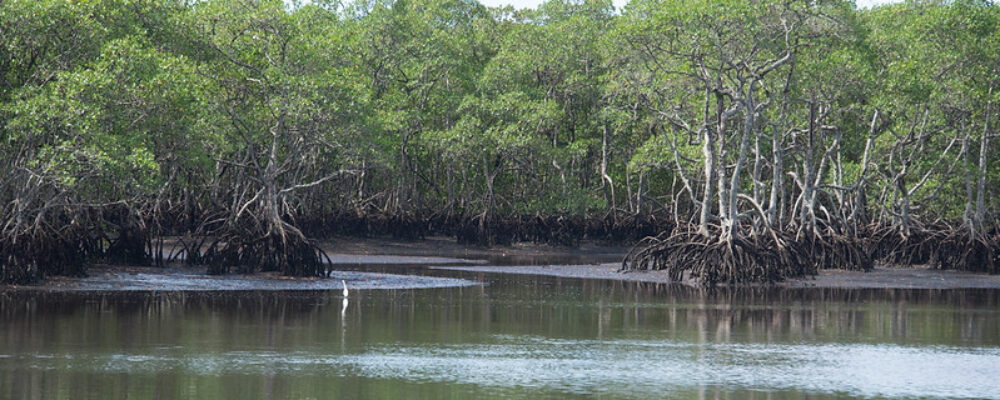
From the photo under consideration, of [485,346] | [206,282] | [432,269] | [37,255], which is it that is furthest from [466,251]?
[485,346]

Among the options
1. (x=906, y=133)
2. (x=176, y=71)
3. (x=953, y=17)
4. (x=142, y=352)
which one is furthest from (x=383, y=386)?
(x=906, y=133)

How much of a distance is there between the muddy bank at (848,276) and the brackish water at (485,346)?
470cm

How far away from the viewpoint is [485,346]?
1608 centimetres

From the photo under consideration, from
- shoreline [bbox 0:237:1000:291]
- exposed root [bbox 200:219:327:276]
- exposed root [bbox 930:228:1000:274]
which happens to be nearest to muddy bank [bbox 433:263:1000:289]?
shoreline [bbox 0:237:1000:291]

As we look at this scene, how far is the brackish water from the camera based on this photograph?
490 inches

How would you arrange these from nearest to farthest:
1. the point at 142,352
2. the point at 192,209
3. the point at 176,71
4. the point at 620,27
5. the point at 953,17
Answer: the point at 142,352 < the point at 176,71 < the point at 620,27 < the point at 953,17 < the point at 192,209

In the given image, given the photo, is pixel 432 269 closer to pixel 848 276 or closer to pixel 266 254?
pixel 266 254

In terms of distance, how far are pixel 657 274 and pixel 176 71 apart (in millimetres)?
13492

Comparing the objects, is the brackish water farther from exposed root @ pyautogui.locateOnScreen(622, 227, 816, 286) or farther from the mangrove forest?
the mangrove forest

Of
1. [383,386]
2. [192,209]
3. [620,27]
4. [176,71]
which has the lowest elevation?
[383,386]

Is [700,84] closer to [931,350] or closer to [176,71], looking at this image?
[176,71]

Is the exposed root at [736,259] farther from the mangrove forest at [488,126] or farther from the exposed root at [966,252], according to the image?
the exposed root at [966,252]

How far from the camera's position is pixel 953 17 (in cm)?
3497

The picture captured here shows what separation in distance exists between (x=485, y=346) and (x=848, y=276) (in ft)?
60.0
